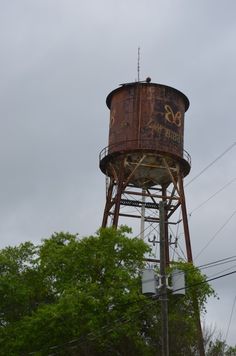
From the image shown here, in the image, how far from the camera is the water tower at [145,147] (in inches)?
1615

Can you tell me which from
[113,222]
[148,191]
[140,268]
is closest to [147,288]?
[140,268]

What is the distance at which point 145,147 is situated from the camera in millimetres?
40781

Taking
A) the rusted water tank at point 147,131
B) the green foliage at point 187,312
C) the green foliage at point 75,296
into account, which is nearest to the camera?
the green foliage at point 187,312

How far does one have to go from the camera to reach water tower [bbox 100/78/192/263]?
135 ft

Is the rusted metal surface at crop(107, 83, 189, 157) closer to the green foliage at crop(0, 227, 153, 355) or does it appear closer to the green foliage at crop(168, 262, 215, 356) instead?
the green foliage at crop(0, 227, 153, 355)

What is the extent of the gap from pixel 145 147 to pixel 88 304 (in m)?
11.1

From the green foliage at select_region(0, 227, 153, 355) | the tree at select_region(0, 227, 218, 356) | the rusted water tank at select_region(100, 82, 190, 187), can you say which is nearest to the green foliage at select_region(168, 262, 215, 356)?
the tree at select_region(0, 227, 218, 356)

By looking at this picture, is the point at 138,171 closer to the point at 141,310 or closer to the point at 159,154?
the point at 159,154

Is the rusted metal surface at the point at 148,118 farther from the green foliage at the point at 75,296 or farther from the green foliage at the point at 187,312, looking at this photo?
A: the green foliage at the point at 187,312

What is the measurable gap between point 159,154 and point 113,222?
5074mm

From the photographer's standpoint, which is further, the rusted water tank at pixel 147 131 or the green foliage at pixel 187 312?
the rusted water tank at pixel 147 131

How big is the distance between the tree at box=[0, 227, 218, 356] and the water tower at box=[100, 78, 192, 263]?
471cm

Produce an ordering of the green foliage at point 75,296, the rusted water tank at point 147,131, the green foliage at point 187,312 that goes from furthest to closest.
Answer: the rusted water tank at point 147,131 < the green foliage at point 75,296 < the green foliage at point 187,312

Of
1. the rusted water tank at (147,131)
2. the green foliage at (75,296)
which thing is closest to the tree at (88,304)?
the green foliage at (75,296)
